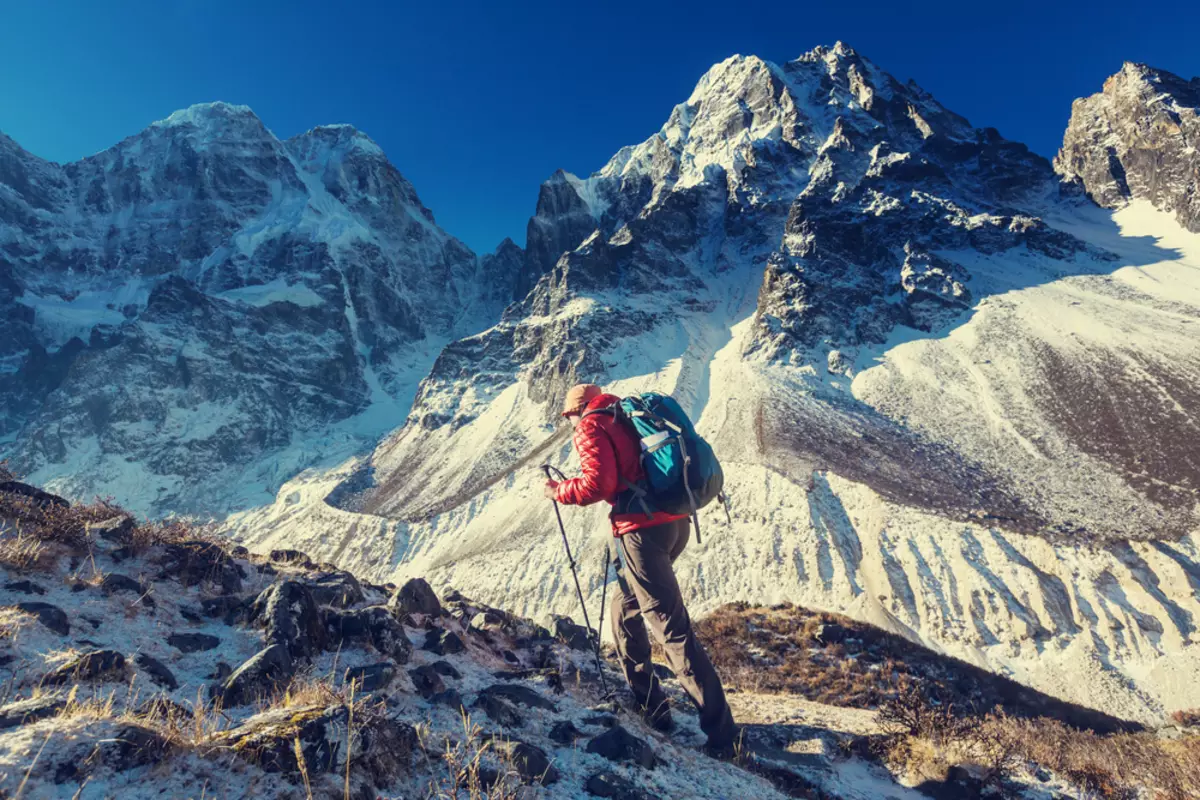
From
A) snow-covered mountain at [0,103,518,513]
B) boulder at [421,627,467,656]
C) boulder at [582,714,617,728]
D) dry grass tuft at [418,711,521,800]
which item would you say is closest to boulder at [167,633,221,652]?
boulder at [421,627,467,656]

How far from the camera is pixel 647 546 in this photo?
5.00 meters

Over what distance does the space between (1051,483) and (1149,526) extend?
572 centimetres

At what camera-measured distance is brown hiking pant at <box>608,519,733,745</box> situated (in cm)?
482

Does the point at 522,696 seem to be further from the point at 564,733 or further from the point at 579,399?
the point at 579,399

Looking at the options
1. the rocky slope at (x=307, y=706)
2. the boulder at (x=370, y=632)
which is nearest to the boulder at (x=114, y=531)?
the rocky slope at (x=307, y=706)

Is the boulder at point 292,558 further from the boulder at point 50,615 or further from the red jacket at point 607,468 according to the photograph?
the red jacket at point 607,468

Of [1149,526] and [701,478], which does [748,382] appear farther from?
[701,478]

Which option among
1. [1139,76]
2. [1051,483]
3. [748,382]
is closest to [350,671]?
[1051,483]

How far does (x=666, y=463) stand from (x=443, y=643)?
3.19 m

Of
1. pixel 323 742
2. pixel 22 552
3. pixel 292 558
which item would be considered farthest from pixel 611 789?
pixel 292 558

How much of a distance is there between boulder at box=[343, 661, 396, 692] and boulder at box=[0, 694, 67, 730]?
5.45 ft

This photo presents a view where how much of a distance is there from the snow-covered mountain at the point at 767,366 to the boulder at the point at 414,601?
2172 cm

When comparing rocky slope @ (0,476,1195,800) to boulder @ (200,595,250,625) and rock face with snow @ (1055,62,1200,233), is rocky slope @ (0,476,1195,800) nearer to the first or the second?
boulder @ (200,595,250,625)

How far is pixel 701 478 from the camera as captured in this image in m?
4.85
